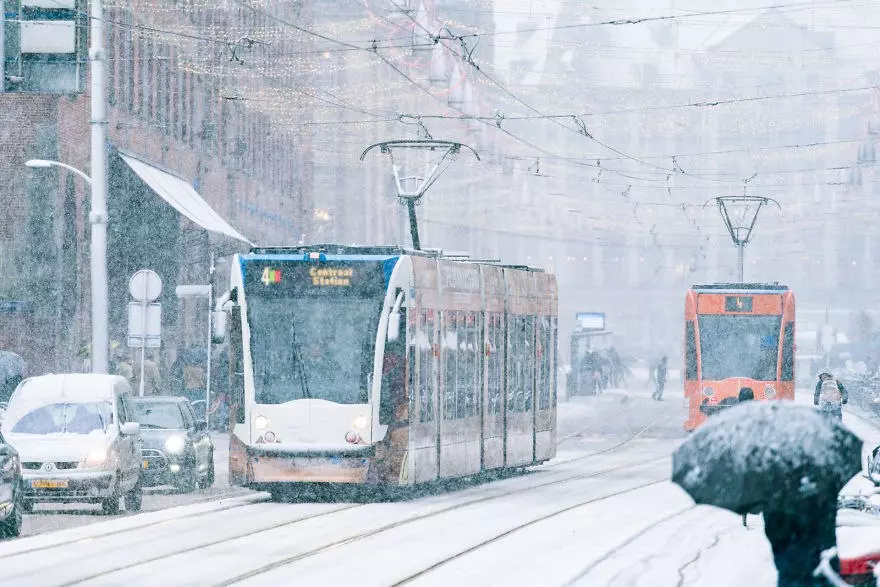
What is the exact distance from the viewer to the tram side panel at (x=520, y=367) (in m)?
26.4

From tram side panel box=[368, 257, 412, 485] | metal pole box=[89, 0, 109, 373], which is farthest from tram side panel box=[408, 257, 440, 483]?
metal pole box=[89, 0, 109, 373]

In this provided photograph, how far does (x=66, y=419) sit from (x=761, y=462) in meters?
16.4

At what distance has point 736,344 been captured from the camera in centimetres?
3612

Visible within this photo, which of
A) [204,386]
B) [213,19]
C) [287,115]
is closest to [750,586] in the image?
[204,386]

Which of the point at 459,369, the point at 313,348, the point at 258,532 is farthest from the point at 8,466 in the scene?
the point at 459,369

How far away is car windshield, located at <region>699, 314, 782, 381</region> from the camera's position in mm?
35969

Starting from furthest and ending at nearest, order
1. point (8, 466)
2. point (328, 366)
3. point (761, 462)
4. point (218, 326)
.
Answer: point (328, 366) → point (218, 326) → point (8, 466) → point (761, 462)

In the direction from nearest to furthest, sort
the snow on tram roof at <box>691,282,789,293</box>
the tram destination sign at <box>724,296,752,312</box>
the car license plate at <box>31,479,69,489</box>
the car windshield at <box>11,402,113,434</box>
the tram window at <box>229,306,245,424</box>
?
the car license plate at <box>31,479,69,489</box>
the car windshield at <box>11,402,113,434</box>
the tram window at <box>229,306,245,424</box>
the tram destination sign at <box>724,296,752,312</box>
the snow on tram roof at <box>691,282,789,293</box>

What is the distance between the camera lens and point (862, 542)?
713 centimetres

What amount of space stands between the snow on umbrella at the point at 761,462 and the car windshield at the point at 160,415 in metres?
20.7

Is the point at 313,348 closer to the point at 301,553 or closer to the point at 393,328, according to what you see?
the point at 393,328

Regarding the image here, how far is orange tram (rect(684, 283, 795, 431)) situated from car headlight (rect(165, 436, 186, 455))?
13033mm

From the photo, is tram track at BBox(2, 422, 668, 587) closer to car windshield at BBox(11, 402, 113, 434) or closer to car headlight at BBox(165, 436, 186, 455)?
car windshield at BBox(11, 402, 113, 434)

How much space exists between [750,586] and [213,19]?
1623 inches
